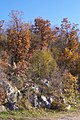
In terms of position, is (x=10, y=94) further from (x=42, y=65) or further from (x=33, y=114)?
(x=42, y=65)

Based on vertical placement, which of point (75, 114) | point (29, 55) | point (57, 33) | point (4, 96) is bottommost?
point (75, 114)

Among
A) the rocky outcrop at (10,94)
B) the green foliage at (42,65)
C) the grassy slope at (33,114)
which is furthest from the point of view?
the green foliage at (42,65)

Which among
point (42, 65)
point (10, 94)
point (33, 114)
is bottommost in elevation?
point (33, 114)

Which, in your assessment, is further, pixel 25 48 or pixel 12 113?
pixel 25 48

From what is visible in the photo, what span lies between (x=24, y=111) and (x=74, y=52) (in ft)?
74.7

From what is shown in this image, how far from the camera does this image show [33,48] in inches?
1836

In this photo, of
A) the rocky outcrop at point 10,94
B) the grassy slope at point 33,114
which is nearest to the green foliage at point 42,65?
the rocky outcrop at point 10,94

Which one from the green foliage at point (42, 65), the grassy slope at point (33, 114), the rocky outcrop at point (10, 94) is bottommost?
the grassy slope at point (33, 114)

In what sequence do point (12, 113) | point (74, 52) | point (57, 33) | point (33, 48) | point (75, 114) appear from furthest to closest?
point (57, 33) → point (74, 52) → point (33, 48) → point (75, 114) → point (12, 113)

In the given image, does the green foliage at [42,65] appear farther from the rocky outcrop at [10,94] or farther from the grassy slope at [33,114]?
the grassy slope at [33,114]

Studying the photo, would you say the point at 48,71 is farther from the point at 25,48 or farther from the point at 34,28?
the point at 34,28

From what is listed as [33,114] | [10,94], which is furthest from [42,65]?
[33,114]

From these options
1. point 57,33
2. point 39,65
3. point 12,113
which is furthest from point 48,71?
point 57,33

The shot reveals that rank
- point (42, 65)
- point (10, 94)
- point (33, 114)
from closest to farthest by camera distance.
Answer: point (33, 114) < point (10, 94) < point (42, 65)
